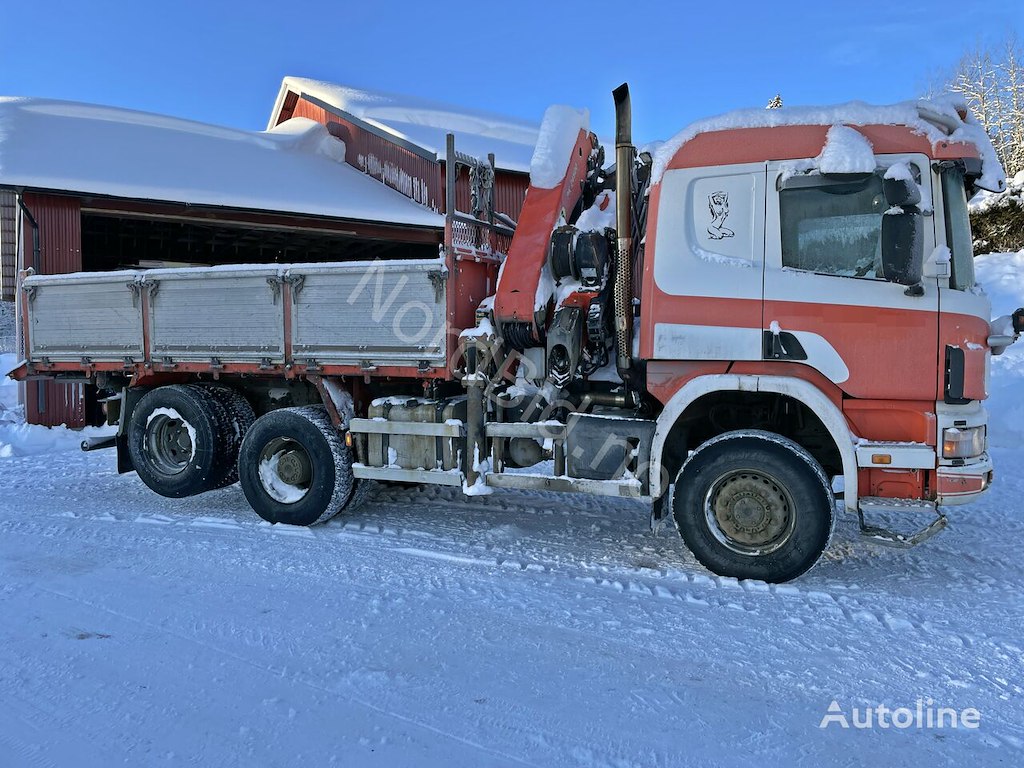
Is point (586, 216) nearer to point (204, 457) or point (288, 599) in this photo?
point (288, 599)

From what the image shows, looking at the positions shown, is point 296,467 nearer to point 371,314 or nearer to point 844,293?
point 371,314

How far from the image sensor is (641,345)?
5039 mm

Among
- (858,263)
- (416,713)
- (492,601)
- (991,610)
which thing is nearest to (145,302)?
(492,601)

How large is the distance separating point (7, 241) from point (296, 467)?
31.4 ft

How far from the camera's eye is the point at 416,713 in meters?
3.09

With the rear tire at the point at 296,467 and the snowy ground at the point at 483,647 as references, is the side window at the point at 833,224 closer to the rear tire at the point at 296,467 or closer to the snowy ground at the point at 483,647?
the snowy ground at the point at 483,647

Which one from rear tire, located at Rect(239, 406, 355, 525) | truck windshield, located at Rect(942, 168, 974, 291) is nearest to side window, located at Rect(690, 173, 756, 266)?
truck windshield, located at Rect(942, 168, 974, 291)

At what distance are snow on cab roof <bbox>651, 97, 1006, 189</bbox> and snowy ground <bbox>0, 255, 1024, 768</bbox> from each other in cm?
276

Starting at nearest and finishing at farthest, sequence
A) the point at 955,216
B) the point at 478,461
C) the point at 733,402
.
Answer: the point at 955,216 → the point at 733,402 → the point at 478,461

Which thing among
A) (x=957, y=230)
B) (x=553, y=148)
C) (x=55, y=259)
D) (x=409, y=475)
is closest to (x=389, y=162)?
(x=55, y=259)

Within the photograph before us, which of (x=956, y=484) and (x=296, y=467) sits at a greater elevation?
(x=956, y=484)

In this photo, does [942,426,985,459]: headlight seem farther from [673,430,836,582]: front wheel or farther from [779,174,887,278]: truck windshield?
[779,174,887,278]: truck windshield

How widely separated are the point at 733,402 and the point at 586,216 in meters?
1.90

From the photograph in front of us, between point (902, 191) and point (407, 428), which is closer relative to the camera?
point (902, 191)
